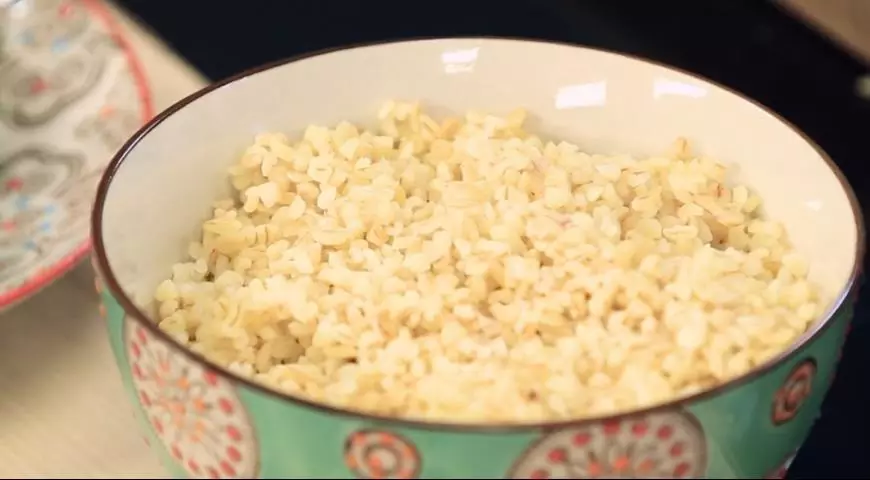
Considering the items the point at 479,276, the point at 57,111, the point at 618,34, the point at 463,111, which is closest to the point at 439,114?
the point at 463,111

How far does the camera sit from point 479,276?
0.46 m

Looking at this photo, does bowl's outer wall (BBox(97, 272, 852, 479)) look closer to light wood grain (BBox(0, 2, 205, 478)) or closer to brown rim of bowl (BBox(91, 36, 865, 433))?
brown rim of bowl (BBox(91, 36, 865, 433))

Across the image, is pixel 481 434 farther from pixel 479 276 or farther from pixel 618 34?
pixel 618 34

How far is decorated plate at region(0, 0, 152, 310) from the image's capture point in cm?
62

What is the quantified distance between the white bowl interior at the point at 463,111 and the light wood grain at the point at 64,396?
3.5 inches

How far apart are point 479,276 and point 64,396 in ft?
0.79

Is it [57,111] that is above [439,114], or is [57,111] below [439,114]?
below

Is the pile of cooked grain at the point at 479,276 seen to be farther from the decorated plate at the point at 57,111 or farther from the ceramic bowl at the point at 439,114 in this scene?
the decorated plate at the point at 57,111

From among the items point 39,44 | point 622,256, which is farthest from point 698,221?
point 39,44

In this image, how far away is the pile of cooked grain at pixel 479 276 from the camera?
1.33ft

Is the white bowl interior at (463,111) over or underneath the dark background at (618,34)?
over

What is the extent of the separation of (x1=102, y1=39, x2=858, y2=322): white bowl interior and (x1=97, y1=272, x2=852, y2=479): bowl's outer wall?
0.08 meters

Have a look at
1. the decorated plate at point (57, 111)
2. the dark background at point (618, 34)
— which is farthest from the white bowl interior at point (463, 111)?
the dark background at point (618, 34)

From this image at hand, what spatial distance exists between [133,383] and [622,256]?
0.22 meters
